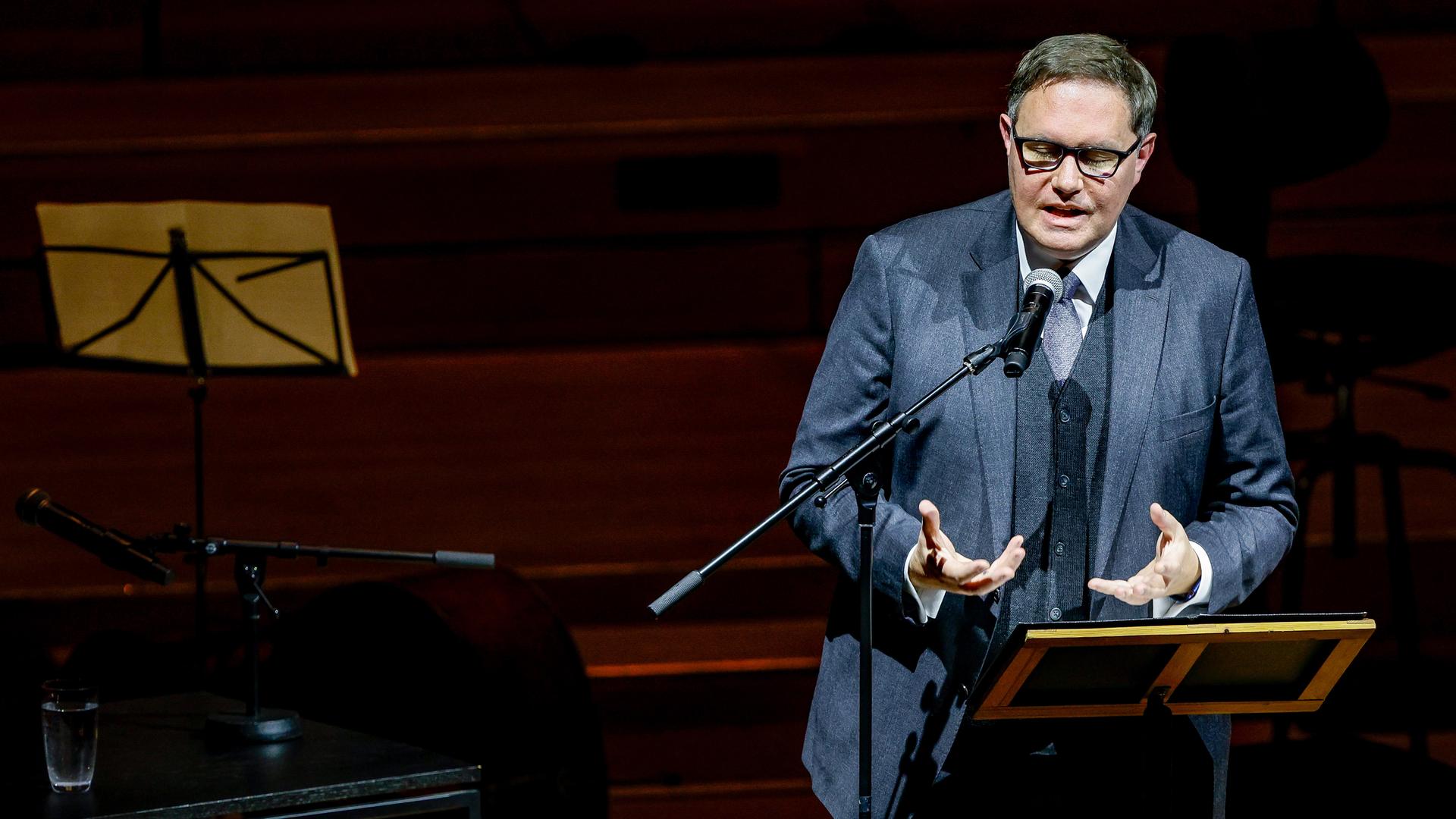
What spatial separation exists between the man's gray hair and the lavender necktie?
0.67ft

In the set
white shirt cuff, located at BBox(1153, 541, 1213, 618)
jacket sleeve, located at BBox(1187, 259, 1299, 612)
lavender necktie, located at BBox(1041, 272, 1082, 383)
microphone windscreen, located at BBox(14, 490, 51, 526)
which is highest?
lavender necktie, located at BBox(1041, 272, 1082, 383)

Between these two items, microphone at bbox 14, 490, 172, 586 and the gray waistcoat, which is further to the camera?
microphone at bbox 14, 490, 172, 586

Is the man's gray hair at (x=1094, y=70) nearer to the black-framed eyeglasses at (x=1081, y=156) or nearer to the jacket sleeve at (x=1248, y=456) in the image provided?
the black-framed eyeglasses at (x=1081, y=156)

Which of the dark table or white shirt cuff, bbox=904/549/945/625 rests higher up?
white shirt cuff, bbox=904/549/945/625

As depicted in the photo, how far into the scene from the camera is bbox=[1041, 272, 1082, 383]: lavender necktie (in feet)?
5.85

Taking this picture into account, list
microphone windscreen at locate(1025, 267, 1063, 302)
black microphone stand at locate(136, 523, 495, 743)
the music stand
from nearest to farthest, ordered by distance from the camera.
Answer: microphone windscreen at locate(1025, 267, 1063, 302) → black microphone stand at locate(136, 523, 495, 743) → the music stand

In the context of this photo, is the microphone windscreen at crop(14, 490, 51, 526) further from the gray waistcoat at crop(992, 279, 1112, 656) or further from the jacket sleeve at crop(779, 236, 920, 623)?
the gray waistcoat at crop(992, 279, 1112, 656)

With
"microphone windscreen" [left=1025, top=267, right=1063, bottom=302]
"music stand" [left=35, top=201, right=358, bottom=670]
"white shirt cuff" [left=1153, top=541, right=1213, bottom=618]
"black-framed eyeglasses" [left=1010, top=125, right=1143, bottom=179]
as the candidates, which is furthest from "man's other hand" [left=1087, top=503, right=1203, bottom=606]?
"music stand" [left=35, top=201, right=358, bottom=670]

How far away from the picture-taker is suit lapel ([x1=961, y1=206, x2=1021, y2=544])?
5.62 ft

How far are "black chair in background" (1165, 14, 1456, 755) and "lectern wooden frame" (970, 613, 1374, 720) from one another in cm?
158

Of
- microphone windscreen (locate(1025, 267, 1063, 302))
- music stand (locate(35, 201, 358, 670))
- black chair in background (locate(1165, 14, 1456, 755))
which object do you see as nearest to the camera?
microphone windscreen (locate(1025, 267, 1063, 302))

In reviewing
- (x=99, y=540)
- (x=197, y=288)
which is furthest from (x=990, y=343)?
(x=197, y=288)

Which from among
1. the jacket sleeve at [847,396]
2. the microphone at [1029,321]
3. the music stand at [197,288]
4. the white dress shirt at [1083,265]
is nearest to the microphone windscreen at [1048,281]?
the microphone at [1029,321]

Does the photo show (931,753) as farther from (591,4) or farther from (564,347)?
(591,4)
